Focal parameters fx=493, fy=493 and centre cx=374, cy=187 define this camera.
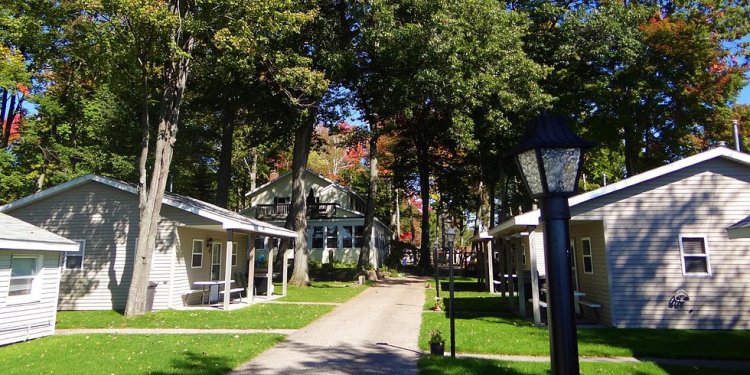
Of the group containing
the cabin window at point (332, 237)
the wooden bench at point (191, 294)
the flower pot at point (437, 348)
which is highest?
the cabin window at point (332, 237)

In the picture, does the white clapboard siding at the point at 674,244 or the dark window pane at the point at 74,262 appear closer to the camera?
the white clapboard siding at the point at 674,244

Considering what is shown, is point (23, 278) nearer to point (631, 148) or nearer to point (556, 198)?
point (556, 198)

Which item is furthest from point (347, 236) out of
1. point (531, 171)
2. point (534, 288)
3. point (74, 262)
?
point (531, 171)

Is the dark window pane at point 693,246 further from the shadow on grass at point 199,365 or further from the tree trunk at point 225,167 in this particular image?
the tree trunk at point 225,167

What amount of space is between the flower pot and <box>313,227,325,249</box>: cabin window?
1175 inches

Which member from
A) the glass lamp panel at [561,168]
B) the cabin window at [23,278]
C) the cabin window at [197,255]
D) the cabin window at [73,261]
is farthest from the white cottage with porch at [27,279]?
the glass lamp panel at [561,168]

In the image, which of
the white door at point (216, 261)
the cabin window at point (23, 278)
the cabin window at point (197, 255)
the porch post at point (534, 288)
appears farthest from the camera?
the white door at point (216, 261)

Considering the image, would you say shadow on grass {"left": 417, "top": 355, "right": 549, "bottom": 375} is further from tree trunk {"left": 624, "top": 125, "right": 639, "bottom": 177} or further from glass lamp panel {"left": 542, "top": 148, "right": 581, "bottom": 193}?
tree trunk {"left": 624, "top": 125, "right": 639, "bottom": 177}

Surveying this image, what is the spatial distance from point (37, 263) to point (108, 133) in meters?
20.5

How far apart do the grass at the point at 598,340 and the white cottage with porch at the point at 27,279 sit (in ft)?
Answer: 27.7

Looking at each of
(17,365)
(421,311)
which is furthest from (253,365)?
(421,311)

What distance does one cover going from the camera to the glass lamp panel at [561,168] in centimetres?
375

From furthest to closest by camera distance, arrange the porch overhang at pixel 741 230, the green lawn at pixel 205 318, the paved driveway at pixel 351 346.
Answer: the green lawn at pixel 205 318 → the porch overhang at pixel 741 230 → the paved driveway at pixel 351 346

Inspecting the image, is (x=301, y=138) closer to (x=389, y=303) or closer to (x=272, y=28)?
(x=272, y=28)
